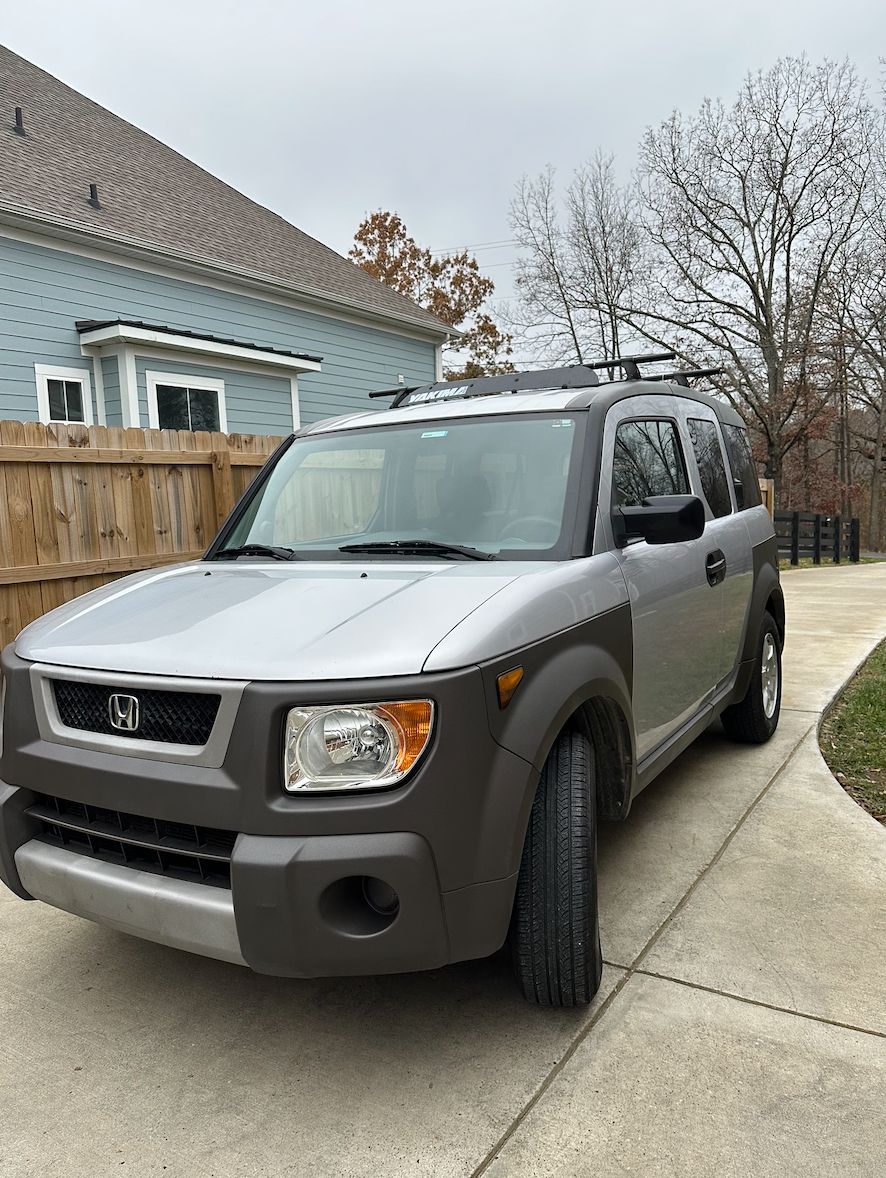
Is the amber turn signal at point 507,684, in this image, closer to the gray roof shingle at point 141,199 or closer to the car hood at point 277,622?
the car hood at point 277,622

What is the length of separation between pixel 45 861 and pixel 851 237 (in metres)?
30.3

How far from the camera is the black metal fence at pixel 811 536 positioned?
2170 cm

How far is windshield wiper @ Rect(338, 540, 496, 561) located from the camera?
9.42 ft

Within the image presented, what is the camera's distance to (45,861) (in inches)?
95.0

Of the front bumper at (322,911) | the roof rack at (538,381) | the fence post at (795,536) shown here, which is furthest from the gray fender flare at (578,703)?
the fence post at (795,536)

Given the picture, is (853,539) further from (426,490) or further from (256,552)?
(256,552)

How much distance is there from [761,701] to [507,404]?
240 centimetres

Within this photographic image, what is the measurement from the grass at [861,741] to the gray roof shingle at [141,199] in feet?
31.1

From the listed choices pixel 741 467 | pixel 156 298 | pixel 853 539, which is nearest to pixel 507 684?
pixel 741 467

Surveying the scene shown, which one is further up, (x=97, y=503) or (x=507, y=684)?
(x=97, y=503)

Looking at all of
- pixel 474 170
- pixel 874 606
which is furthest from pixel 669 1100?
pixel 474 170

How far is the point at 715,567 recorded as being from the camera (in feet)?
13.0

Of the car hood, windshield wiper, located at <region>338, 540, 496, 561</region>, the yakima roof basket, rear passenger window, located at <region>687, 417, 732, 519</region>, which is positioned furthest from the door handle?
the car hood

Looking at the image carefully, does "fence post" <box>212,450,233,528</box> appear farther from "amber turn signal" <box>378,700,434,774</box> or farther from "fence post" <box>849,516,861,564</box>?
"fence post" <box>849,516,861,564</box>
